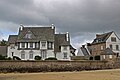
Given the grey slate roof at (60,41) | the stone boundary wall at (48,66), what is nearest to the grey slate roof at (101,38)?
the grey slate roof at (60,41)

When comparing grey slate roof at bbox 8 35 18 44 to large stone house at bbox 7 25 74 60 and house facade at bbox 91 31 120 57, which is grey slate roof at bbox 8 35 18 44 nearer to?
large stone house at bbox 7 25 74 60

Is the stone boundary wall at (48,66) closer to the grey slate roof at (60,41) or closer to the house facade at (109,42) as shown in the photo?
the grey slate roof at (60,41)

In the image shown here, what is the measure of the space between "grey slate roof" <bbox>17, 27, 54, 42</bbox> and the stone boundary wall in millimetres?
20585

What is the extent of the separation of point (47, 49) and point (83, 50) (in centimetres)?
2445

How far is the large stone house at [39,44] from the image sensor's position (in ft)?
225

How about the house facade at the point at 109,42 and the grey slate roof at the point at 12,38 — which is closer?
the grey slate roof at the point at 12,38

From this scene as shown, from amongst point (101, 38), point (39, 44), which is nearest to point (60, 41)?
point (39, 44)

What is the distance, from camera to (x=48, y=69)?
4756cm

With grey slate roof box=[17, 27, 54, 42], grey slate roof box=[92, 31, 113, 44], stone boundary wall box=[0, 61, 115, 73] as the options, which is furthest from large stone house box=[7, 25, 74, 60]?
stone boundary wall box=[0, 61, 115, 73]

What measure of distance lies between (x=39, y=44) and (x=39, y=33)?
385cm

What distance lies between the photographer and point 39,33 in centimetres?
7119

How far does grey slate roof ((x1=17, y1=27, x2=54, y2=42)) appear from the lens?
228ft

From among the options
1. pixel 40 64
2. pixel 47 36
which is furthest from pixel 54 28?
pixel 40 64

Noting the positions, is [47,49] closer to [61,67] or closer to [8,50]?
[8,50]
